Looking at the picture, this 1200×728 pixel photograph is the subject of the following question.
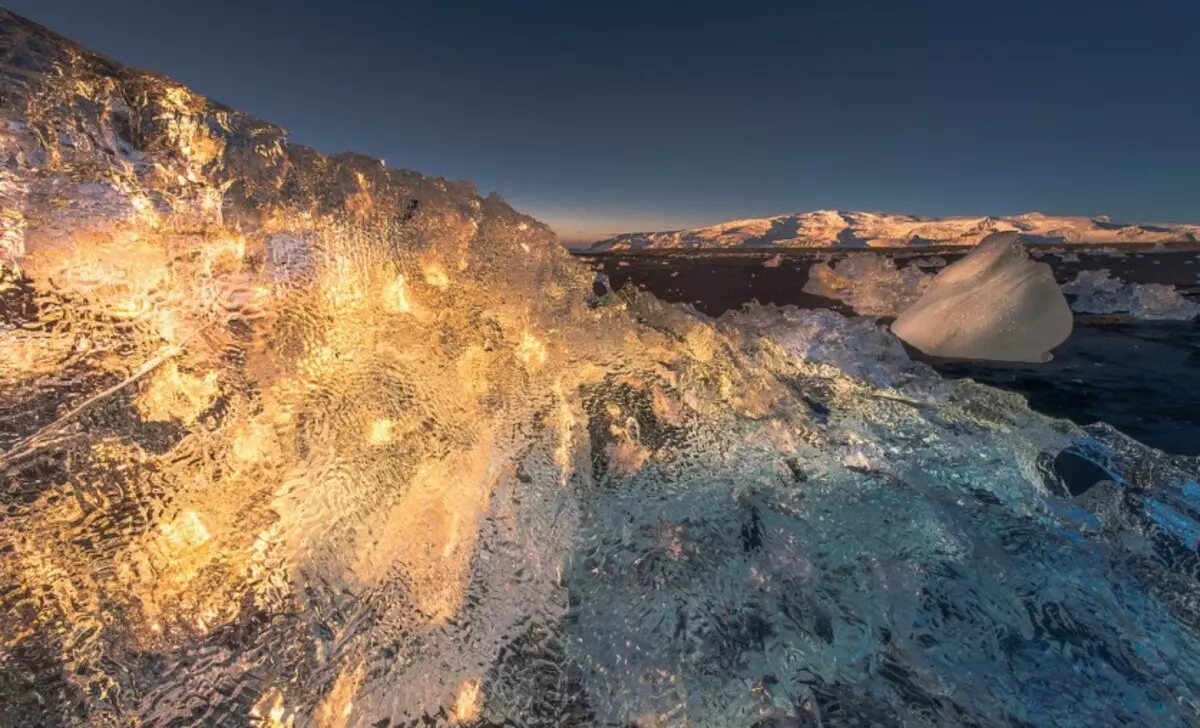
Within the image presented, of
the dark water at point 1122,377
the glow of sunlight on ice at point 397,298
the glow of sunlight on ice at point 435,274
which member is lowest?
the dark water at point 1122,377

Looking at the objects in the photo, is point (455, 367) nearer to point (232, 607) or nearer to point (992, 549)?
point (232, 607)

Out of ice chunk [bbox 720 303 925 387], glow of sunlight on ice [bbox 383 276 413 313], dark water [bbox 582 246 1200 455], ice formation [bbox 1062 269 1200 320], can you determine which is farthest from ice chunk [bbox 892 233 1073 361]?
glow of sunlight on ice [bbox 383 276 413 313]

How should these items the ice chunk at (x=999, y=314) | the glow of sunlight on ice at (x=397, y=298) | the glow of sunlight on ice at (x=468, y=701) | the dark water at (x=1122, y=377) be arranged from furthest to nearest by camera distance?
the ice chunk at (x=999, y=314)
the dark water at (x=1122, y=377)
the glow of sunlight on ice at (x=397, y=298)
the glow of sunlight on ice at (x=468, y=701)

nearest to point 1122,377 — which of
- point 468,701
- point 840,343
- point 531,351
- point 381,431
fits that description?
point 840,343

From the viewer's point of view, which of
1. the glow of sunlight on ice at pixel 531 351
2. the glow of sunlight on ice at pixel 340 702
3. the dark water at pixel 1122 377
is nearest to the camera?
the glow of sunlight on ice at pixel 340 702

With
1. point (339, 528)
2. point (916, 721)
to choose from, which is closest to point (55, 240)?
point (339, 528)

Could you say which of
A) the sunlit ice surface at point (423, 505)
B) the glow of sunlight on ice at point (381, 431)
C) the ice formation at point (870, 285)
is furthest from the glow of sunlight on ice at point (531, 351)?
the ice formation at point (870, 285)

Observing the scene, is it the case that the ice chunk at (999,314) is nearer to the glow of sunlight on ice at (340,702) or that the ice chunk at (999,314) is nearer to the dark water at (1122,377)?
the dark water at (1122,377)
